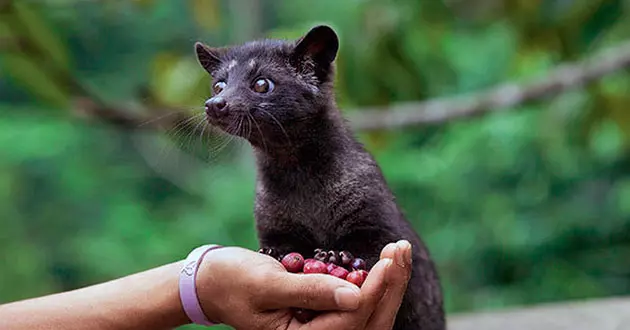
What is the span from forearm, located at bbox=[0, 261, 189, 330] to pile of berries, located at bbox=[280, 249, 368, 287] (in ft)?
1.17

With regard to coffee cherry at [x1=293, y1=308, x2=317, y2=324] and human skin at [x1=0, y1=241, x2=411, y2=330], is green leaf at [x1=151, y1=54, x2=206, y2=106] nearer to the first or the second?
human skin at [x1=0, y1=241, x2=411, y2=330]

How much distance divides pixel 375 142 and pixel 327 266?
2.63m

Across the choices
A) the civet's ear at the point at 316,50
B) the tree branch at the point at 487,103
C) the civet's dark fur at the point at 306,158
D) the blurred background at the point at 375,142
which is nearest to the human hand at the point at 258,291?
the civet's dark fur at the point at 306,158

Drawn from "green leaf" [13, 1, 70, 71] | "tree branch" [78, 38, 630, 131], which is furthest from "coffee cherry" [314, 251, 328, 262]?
"tree branch" [78, 38, 630, 131]

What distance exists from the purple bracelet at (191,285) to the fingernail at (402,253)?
1.78ft

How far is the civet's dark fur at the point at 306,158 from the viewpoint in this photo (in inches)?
93.7

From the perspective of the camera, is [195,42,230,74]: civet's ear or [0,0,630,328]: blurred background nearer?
[195,42,230,74]: civet's ear

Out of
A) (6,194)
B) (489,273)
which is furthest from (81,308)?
(6,194)

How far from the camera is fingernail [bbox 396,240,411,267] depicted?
201 centimetres

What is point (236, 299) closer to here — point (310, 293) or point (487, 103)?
point (310, 293)

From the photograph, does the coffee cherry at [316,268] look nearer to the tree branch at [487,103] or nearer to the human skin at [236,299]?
the human skin at [236,299]

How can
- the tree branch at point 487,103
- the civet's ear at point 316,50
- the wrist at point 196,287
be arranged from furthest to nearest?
the tree branch at point 487,103
the civet's ear at point 316,50
the wrist at point 196,287

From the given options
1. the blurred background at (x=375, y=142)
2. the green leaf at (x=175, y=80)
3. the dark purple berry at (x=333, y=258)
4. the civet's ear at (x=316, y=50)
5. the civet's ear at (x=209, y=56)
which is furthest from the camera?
the blurred background at (x=375, y=142)

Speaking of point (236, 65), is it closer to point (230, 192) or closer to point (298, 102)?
point (298, 102)
